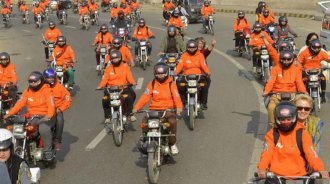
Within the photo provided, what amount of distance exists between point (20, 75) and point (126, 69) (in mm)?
9358

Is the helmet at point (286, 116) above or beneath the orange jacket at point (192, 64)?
above

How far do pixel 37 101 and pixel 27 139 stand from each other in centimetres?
76

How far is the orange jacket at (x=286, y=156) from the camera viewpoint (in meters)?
6.66

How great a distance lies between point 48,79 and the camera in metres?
12.0

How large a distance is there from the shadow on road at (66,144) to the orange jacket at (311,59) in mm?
5628

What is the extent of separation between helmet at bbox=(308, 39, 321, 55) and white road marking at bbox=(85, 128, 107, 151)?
16.9 feet

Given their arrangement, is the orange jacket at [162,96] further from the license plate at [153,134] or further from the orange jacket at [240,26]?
the orange jacket at [240,26]

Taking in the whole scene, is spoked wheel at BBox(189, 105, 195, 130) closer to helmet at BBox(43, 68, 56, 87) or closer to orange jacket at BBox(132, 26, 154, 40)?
helmet at BBox(43, 68, 56, 87)

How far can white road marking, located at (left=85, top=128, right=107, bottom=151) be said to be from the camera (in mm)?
11305

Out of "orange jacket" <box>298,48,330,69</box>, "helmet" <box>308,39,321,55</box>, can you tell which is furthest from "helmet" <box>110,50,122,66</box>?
"helmet" <box>308,39,321,55</box>

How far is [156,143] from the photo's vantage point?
9156mm

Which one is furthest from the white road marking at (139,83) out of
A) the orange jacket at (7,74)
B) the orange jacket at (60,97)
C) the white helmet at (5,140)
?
the white helmet at (5,140)

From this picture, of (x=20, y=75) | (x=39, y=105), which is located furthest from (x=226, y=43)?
(x=39, y=105)

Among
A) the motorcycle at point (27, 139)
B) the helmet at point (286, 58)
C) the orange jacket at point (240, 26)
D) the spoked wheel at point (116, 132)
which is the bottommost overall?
the spoked wheel at point (116, 132)
